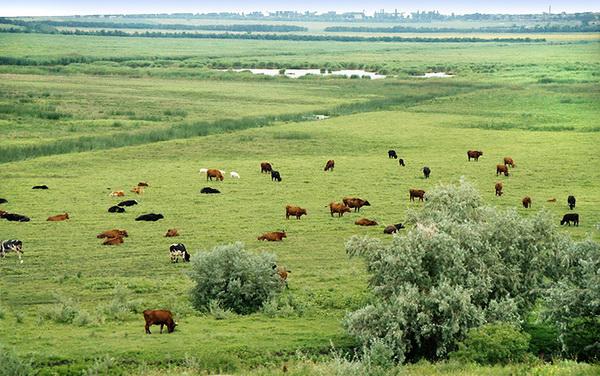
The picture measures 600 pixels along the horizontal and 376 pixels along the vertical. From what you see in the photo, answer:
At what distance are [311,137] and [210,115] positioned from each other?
48.6ft

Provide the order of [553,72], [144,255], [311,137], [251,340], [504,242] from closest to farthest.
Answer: [251,340]
[504,242]
[144,255]
[311,137]
[553,72]

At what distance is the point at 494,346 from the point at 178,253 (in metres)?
12.2

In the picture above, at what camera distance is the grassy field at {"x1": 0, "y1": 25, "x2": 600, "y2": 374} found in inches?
816

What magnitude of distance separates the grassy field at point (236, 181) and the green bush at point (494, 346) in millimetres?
956

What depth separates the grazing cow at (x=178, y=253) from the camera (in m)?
28.3

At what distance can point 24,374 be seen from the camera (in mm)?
17453

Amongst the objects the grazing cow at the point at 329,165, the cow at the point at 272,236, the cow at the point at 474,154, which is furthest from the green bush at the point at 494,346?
the cow at the point at 474,154

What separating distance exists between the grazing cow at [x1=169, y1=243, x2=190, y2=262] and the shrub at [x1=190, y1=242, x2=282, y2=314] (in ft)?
15.1

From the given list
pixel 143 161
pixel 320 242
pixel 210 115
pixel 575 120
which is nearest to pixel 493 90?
pixel 575 120

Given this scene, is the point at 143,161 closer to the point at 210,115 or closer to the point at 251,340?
the point at 210,115

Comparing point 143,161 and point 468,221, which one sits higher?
point 468,221

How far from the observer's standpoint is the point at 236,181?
43.7m

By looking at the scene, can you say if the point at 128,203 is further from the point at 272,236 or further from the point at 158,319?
the point at 158,319

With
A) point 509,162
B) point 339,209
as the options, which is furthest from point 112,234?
point 509,162
